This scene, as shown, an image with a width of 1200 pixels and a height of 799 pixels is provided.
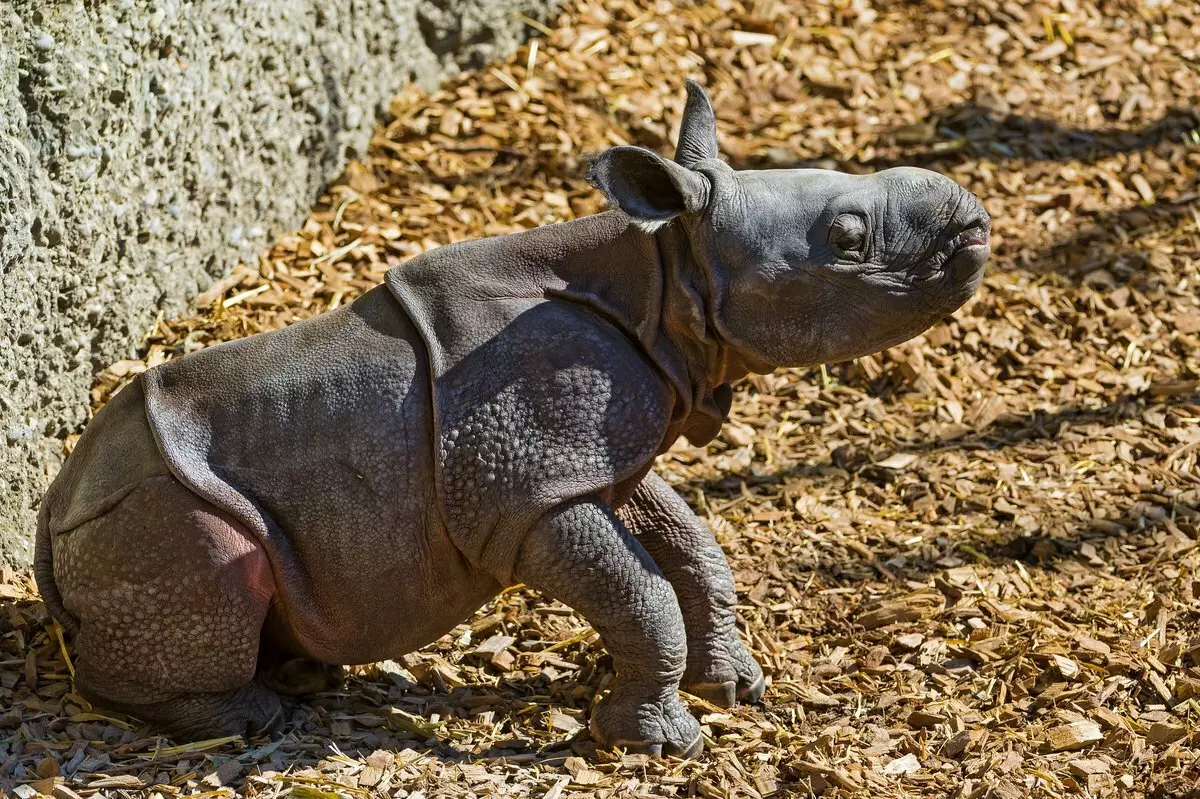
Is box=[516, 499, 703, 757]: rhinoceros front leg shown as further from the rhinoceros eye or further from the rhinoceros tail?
the rhinoceros tail

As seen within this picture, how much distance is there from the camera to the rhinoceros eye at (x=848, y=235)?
14.4ft

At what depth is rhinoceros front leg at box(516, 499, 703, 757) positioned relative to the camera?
174 inches

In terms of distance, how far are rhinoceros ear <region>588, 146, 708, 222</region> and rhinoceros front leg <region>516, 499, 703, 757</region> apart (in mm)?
920

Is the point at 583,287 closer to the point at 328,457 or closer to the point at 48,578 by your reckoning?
the point at 328,457

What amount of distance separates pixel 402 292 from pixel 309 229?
307cm

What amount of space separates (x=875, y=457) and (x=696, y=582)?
74.8 inches

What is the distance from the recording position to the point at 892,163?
27.9ft

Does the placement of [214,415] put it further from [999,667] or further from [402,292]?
[999,667]

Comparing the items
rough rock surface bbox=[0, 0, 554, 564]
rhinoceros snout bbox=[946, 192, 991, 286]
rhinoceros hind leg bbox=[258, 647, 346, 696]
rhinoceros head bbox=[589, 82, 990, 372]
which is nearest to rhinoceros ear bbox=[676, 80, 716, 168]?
rhinoceros head bbox=[589, 82, 990, 372]

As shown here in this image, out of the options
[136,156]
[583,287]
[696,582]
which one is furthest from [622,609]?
[136,156]

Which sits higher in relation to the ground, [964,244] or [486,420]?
[964,244]

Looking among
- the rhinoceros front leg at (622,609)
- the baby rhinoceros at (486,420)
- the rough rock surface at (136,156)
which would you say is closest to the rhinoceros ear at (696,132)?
the baby rhinoceros at (486,420)

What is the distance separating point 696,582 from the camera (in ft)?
16.8

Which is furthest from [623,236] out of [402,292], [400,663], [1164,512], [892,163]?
[892,163]
